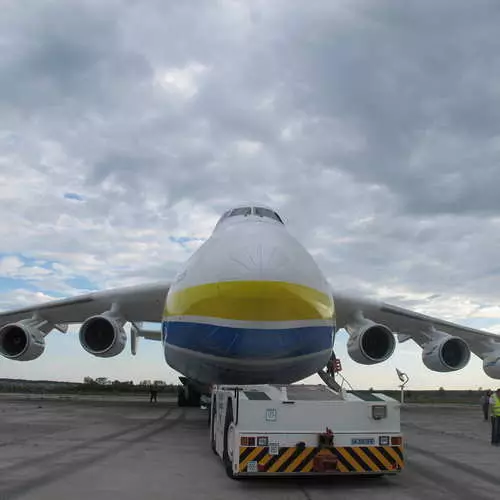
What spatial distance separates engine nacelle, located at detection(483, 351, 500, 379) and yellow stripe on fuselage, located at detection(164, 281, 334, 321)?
10.3 meters

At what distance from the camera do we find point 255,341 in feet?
30.6

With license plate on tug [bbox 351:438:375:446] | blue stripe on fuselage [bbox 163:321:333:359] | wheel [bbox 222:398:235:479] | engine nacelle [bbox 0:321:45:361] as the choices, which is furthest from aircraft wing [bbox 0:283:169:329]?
license plate on tug [bbox 351:438:375:446]

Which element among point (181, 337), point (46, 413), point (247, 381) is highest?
point (181, 337)

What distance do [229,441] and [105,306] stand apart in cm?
1170

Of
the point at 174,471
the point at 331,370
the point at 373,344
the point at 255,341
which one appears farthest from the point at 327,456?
the point at 373,344

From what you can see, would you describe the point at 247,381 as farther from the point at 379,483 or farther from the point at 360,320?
the point at 360,320

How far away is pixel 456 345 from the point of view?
16.8 m

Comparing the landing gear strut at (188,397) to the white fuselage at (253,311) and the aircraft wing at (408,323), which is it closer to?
the aircraft wing at (408,323)

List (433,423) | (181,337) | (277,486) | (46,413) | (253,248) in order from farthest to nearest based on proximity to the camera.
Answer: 1. (46,413)
2. (433,423)
3. (181,337)
4. (253,248)
5. (277,486)

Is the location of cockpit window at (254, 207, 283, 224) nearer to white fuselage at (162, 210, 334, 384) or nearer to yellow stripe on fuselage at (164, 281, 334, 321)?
white fuselage at (162, 210, 334, 384)

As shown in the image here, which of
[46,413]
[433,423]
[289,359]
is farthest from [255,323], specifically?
[46,413]

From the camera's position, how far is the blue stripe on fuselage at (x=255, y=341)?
30.6 ft

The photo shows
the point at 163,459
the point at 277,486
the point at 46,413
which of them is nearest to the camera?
the point at 277,486

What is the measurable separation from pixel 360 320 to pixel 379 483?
937cm
